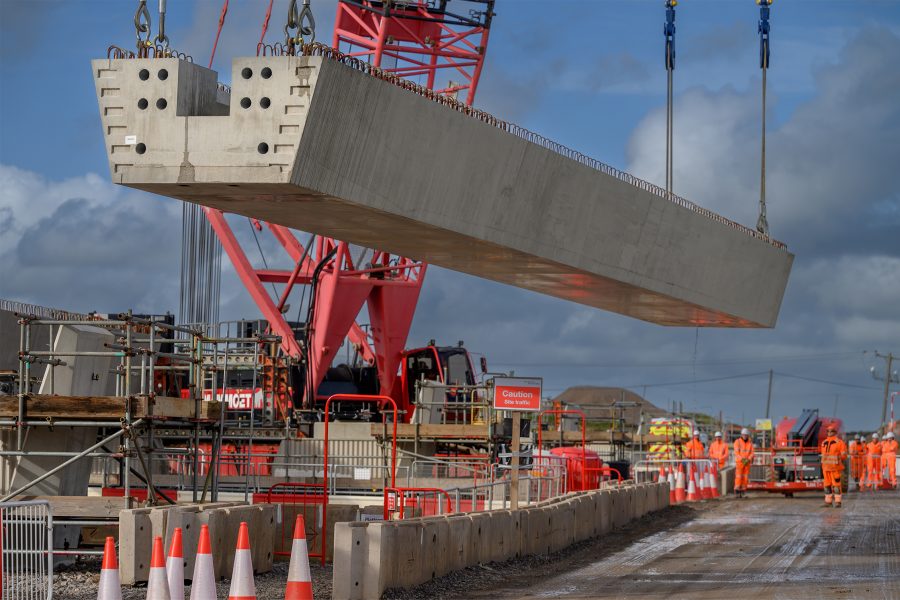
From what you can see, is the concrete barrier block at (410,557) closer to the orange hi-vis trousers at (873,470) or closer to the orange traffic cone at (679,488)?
the orange traffic cone at (679,488)

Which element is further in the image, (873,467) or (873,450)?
(873,467)

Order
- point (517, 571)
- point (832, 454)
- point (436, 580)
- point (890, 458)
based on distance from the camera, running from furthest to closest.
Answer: point (890, 458)
point (832, 454)
point (517, 571)
point (436, 580)

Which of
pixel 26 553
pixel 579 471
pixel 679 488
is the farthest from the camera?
pixel 679 488

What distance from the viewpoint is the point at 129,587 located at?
13922mm

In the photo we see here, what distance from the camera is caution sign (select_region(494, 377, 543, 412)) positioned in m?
18.0

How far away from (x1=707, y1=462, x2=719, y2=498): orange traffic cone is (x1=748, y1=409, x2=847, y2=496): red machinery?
96 cm

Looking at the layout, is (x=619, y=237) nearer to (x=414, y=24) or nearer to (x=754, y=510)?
(x=754, y=510)

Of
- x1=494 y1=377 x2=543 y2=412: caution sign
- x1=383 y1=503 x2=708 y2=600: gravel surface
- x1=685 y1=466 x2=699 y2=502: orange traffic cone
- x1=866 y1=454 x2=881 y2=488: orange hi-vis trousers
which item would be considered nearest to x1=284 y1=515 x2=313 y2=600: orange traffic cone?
x1=383 y1=503 x2=708 y2=600: gravel surface

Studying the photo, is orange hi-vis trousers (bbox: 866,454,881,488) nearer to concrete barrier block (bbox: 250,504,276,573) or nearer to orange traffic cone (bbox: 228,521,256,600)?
concrete barrier block (bbox: 250,504,276,573)

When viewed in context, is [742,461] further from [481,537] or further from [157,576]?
[157,576]

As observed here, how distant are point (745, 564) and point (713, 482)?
19724 millimetres

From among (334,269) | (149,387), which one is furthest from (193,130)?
(334,269)

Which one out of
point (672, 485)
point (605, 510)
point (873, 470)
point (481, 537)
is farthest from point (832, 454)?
point (481, 537)

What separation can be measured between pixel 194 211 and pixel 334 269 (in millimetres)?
6091
